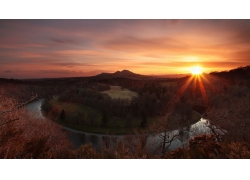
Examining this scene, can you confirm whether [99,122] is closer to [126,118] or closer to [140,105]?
[126,118]

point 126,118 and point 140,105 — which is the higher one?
point 140,105

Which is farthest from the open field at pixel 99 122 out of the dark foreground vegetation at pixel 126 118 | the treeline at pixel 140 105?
the treeline at pixel 140 105

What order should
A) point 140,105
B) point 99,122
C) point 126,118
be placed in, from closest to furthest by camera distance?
point 99,122 → point 126,118 → point 140,105

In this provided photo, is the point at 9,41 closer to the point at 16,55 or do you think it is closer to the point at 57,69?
Result: the point at 16,55

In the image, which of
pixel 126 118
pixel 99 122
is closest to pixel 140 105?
pixel 126 118

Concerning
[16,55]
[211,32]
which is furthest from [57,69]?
[211,32]

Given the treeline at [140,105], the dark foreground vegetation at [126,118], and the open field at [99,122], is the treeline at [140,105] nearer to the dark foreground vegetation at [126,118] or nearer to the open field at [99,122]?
the dark foreground vegetation at [126,118]

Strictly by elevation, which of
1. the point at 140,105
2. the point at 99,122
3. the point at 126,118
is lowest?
the point at 99,122

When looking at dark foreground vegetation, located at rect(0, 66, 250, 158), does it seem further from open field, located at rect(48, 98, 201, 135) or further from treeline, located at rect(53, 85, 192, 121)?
open field, located at rect(48, 98, 201, 135)
